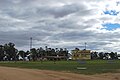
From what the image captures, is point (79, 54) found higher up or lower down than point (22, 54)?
lower down

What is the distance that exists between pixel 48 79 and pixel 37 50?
163850 mm

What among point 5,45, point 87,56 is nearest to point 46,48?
point 5,45

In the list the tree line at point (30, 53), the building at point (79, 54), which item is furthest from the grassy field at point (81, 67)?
the tree line at point (30, 53)

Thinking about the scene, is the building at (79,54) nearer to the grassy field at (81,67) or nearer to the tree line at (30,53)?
the grassy field at (81,67)

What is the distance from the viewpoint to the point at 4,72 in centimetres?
1627

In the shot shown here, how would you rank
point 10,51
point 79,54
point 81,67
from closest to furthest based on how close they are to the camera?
point 81,67 → point 79,54 → point 10,51

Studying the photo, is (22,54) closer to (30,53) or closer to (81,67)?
(30,53)

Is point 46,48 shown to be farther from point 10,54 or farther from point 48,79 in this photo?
point 48,79

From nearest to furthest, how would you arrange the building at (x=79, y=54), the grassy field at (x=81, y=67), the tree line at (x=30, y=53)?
the grassy field at (x=81, y=67) < the building at (x=79, y=54) < the tree line at (x=30, y=53)

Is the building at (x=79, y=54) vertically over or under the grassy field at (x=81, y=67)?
over

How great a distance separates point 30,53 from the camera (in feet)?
585

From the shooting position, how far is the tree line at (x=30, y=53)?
16375 centimetres

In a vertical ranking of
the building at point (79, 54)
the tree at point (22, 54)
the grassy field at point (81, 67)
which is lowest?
the grassy field at point (81, 67)

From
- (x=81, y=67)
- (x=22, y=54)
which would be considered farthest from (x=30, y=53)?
(x=81, y=67)
